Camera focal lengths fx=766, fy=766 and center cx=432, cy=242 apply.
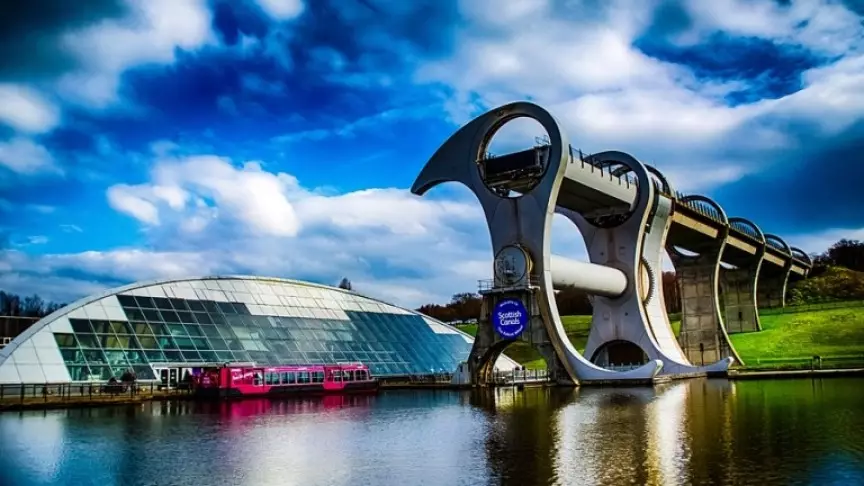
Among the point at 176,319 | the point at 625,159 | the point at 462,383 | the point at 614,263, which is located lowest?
the point at 462,383

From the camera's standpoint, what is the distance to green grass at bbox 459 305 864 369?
211 feet

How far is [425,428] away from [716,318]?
54670mm

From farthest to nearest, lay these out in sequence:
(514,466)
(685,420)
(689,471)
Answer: (685,420), (514,466), (689,471)

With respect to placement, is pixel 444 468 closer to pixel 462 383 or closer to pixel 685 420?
pixel 685 420

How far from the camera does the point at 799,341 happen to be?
7244 cm

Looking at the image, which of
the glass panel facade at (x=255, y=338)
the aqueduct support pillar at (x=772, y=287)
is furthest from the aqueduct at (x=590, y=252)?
the aqueduct support pillar at (x=772, y=287)

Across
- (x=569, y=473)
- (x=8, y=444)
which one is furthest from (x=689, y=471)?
(x=8, y=444)

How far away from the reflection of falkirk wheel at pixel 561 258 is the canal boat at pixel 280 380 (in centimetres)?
865

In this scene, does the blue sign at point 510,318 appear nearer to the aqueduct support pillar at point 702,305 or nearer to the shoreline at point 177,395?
the shoreline at point 177,395

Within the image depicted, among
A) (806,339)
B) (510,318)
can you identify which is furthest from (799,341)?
(510,318)

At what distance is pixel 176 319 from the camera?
173 ft

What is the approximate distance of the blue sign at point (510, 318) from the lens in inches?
1868

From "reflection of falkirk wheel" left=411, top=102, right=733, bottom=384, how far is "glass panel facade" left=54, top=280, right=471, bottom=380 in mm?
13769

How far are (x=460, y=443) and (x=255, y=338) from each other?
119 ft
